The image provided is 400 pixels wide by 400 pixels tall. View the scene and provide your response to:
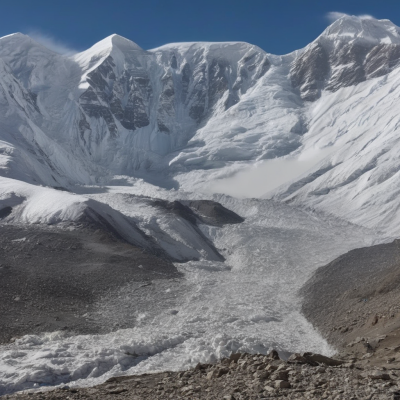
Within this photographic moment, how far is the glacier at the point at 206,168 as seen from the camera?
94.9 feet

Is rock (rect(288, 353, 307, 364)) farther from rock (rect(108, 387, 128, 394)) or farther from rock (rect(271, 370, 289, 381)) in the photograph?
rock (rect(108, 387, 128, 394))

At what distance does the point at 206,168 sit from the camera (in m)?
132

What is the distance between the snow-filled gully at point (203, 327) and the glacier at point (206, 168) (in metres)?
0.11

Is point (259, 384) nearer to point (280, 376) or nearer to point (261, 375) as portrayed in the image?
point (280, 376)

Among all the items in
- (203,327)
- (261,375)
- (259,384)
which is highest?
(259,384)

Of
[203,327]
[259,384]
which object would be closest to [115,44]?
[203,327]

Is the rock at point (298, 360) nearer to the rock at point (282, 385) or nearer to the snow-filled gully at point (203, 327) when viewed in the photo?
the rock at point (282, 385)

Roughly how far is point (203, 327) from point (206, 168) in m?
102

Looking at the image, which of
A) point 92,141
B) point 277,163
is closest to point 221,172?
point 277,163

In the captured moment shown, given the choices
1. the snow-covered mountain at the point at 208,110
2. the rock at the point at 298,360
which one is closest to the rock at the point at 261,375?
the rock at the point at 298,360

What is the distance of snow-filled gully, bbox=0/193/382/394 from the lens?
23250 mm

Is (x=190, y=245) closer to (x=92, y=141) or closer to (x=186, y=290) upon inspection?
(x=186, y=290)

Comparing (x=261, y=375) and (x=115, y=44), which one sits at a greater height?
(x=261, y=375)

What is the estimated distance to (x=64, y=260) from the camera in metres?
42.3
